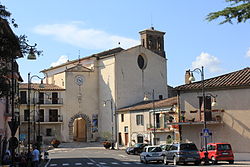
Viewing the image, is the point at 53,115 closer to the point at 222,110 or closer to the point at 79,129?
the point at 79,129

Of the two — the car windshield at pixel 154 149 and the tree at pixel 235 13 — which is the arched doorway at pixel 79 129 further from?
the tree at pixel 235 13

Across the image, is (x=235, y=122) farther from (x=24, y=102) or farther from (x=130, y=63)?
(x=24, y=102)

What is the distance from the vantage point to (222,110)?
41.0 metres

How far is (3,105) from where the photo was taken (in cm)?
3403

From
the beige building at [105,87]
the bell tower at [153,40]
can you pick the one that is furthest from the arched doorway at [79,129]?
the bell tower at [153,40]

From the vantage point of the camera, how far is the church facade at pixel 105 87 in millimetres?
76125

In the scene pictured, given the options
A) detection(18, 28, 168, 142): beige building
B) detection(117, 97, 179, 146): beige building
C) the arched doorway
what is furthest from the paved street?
the arched doorway

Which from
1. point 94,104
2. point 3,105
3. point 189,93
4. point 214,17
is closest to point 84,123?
point 94,104

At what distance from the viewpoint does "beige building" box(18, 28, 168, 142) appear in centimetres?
7612

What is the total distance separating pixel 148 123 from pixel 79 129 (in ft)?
78.8

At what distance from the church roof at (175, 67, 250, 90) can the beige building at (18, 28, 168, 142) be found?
1284 inches

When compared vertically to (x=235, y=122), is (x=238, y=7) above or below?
above

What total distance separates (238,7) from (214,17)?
689mm

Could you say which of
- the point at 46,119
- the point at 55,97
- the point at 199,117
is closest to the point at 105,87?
the point at 55,97
